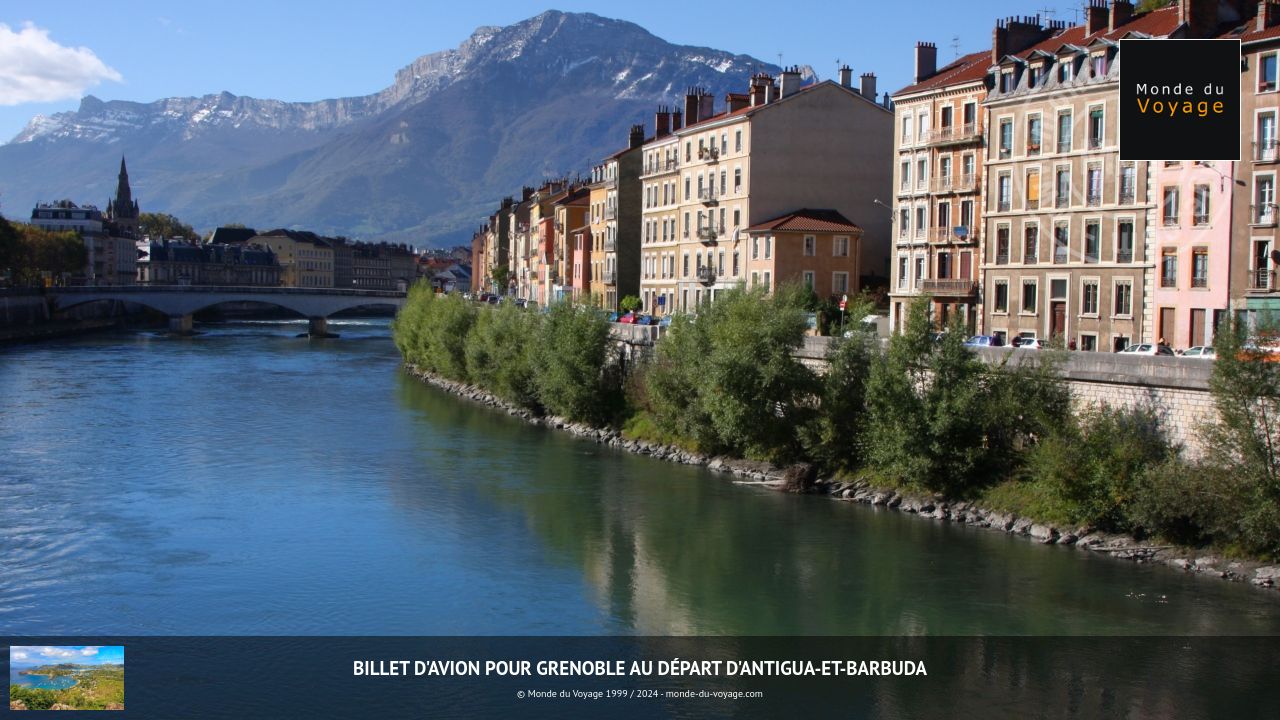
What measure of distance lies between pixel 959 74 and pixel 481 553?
29.5 meters

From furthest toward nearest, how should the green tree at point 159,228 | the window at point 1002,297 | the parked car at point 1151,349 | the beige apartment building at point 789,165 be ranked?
the green tree at point 159,228
the beige apartment building at point 789,165
the window at point 1002,297
the parked car at point 1151,349

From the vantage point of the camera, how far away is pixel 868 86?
60312mm

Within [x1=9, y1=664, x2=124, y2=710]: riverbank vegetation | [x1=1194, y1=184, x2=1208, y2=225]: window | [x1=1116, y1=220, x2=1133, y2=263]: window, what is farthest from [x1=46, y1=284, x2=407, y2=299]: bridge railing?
[x1=9, y1=664, x2=124, y2=710]: riverbank vegetation

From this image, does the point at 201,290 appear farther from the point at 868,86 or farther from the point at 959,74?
the point at 959,74

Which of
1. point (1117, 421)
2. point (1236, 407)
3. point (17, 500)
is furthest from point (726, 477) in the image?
point (17, 500)

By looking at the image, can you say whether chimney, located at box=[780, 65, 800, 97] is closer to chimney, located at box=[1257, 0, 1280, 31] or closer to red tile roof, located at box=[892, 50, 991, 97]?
red tile roof, located at box=[892, 50, 991, 97]

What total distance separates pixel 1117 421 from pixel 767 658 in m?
11.7

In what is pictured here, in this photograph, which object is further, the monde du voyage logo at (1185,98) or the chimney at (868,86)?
the chimney at (868,86)

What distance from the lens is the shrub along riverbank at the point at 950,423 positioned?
24.7 meters

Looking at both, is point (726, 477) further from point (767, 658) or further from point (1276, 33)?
point (1276, 33)

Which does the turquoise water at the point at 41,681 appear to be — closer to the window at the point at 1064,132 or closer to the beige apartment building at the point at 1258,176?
the beige apartment building at the point at 1258,176

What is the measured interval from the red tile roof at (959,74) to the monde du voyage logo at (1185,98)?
1033cm

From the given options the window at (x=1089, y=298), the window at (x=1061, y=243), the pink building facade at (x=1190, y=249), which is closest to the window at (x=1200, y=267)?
the pink building facade at (x=1190, y=249)

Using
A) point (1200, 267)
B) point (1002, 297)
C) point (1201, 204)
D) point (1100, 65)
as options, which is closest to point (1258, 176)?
point (1201, 204)
